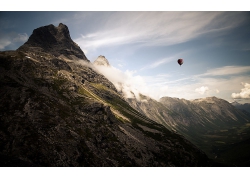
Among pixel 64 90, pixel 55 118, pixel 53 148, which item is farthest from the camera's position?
pixel 64 90

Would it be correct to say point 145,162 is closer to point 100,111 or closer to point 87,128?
point 87,128

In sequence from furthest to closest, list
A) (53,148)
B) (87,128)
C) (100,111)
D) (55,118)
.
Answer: (100,111)
(87,128)
(55,118)
(53,148)

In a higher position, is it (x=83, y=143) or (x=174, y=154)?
(x=83, y=143)

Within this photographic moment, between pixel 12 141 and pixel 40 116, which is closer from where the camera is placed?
pixel 12 141

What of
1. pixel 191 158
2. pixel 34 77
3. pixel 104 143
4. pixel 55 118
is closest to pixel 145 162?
pixel 104 143

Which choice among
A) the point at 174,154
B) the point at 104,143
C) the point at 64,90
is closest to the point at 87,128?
the point at 104,143

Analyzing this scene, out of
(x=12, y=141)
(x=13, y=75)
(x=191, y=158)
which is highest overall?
(x=13, y=75)

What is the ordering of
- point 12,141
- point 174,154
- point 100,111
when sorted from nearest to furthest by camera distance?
point 12,141, point 174,154, point 100,111

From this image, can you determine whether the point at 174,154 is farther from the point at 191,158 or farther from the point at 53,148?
the point at 53,148

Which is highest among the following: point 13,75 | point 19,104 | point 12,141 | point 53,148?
point 13,75
